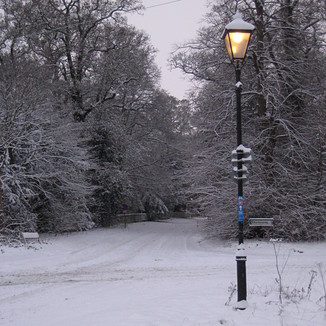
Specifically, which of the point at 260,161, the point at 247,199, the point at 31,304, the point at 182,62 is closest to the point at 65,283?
the point at 31,304

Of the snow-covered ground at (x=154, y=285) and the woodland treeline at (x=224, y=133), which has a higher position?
the woodland treeline at (x=224, y=133)

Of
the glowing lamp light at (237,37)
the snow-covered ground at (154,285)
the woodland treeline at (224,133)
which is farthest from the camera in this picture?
the woodland treeline at (224,133)

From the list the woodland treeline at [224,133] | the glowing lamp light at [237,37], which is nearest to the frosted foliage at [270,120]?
the woodland treeline at [224,133]

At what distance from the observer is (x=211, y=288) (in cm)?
955

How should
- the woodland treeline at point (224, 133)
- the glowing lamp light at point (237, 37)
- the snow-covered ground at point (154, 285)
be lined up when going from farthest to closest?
1. the woodland treeline at point (224, 133)
2. the glowing lamp light at point (237, 37)
3. the snow-covered ground at point (154, 285)

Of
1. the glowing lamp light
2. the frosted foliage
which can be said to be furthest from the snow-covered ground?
the glowing lamp light

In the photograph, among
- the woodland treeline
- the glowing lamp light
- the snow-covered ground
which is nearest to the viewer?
the snow-covered ground

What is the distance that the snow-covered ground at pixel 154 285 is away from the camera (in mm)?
6824

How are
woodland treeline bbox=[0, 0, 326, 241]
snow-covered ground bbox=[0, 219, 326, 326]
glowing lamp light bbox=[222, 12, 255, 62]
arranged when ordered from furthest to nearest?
woodland treeline bbox=[0, 0, 326, 241]
glowing lamp light bbox=[222, 12, 255, 62]
snow-covered ground bbox=[0, 219, 326, 326]

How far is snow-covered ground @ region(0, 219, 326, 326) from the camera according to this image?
6824mm

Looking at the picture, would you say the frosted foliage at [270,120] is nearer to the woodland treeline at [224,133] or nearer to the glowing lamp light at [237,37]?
the woodland treeline at [224,133]

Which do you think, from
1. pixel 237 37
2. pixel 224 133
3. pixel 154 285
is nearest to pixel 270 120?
pixel 224 133

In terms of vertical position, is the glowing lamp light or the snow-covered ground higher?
the glowing lamp light

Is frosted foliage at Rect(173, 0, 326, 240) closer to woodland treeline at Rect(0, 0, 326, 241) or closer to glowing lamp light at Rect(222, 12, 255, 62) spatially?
woodland treeline at Rect(0, 0, 326, 241)
